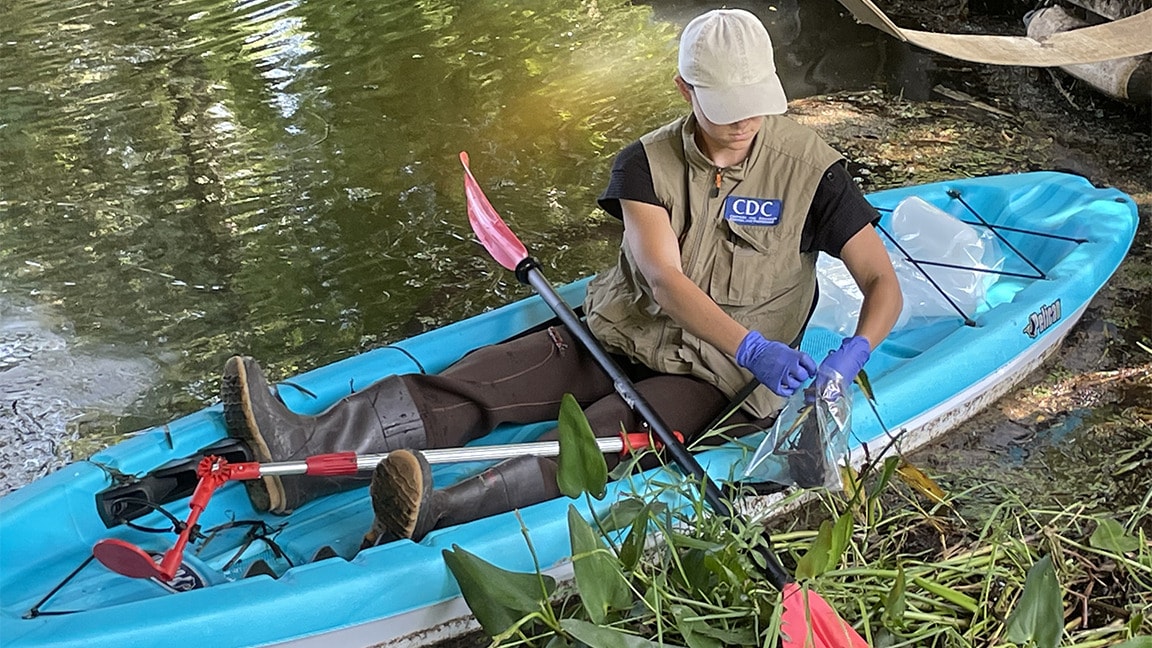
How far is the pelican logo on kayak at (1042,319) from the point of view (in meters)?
2.37

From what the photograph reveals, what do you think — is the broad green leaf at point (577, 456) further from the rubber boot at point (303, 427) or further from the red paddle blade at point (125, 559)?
the red paddle blade at point (125, 559)

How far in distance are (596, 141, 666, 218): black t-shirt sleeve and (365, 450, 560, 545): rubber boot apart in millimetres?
510

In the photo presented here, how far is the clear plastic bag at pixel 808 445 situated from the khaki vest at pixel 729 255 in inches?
4.9

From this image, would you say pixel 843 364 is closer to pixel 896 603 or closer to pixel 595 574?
pixel 896 603

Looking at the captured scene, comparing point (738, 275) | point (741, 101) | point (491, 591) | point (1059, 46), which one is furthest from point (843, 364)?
point (1059, 46)

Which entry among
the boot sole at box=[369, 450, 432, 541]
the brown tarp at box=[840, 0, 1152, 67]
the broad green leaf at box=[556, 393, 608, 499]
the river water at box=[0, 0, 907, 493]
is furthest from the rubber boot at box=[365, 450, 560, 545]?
the brown tarp at box=[840, 0, 1152, 67]

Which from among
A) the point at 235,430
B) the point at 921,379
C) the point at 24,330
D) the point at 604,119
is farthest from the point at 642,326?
the point at 604,119

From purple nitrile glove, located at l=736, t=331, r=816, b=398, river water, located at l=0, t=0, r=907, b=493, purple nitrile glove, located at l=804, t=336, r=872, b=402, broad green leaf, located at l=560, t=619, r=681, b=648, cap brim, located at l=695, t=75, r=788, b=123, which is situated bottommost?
river water, located at l=0, t=0, r=907, b=493

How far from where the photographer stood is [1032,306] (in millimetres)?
2379

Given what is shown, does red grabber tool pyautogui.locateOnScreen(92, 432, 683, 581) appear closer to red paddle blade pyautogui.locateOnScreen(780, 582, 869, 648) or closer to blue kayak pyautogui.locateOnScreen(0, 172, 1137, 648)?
blue kayak pyautogui.locateOnScreen(0, 172, 1137, 648)

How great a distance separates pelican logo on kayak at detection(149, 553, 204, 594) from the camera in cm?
173

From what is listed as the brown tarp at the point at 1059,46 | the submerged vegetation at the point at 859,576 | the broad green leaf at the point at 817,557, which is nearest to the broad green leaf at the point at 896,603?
the submerged vegetation at the point at 859,576

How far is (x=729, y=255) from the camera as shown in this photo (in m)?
2.03

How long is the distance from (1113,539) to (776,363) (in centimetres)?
71
